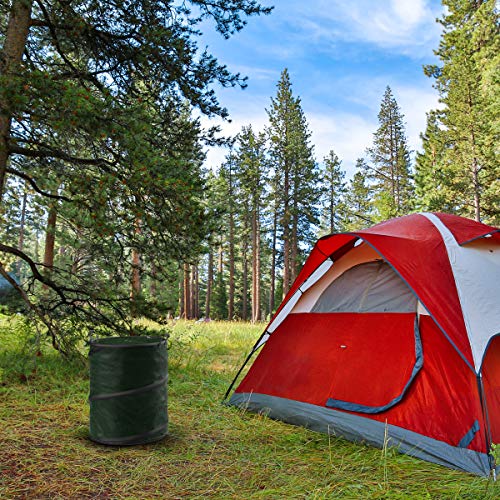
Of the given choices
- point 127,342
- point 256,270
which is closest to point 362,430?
point 127,342

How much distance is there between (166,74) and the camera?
5.35 meters

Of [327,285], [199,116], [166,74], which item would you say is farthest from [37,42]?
[327,285]

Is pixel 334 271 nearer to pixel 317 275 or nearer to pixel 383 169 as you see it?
pixel 317 275

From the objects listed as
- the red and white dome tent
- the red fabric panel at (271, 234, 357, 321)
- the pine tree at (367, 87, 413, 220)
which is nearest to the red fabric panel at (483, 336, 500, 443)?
the red and white dome tent

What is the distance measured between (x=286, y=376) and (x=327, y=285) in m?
1.07

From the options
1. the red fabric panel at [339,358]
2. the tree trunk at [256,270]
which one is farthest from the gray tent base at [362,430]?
the tree trunk at [256,270]

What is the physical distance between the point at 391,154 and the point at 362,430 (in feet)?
90.9

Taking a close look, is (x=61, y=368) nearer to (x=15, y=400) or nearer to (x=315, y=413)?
(x=15, y=400)

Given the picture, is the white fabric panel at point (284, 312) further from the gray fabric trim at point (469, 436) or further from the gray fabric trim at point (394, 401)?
the gray fabric trim at point (469, 436)

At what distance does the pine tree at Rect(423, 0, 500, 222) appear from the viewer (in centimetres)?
1684

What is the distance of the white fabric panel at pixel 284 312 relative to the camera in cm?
464

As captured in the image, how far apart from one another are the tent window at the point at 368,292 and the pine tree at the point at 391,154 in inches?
984

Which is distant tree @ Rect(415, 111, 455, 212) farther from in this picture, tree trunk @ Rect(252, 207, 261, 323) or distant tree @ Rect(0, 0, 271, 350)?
distant tree @ Rect(0, 0, 271, 350)

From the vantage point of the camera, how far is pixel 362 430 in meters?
3.47
